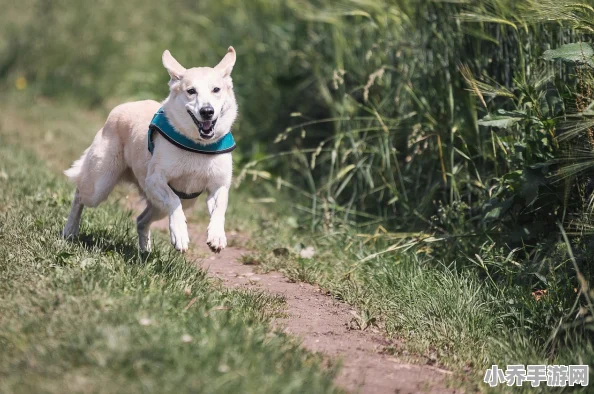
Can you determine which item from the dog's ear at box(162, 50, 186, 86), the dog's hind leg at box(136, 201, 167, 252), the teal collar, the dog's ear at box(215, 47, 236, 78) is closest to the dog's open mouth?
the teal collar

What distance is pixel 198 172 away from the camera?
15.6 ft

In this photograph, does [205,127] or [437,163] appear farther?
[437,163]

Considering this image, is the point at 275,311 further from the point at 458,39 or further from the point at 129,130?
the point at 458,39

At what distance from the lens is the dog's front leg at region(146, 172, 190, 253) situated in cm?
445

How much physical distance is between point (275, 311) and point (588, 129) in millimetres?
2003

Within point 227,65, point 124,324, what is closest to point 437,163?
point 227,65

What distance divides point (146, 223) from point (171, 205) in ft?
2.71

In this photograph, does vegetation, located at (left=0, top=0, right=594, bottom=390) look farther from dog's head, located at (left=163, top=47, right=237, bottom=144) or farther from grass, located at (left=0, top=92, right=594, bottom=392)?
dog's head, located at (left=163, top=47, right=237, bottom=144)

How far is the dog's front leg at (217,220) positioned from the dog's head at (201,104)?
0.33 metres

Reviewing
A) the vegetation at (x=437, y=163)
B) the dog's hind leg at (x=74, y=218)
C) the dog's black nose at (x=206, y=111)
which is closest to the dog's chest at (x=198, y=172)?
the dog's black nose at (x=206, y=111)

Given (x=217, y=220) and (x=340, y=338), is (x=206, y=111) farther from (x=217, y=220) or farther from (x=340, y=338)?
(x=340, y=338)

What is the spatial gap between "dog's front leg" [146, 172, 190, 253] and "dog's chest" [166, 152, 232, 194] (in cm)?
8

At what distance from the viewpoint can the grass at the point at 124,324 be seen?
3.21 metres

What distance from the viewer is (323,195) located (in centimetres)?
675
